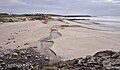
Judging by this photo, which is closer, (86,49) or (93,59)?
(93,59)

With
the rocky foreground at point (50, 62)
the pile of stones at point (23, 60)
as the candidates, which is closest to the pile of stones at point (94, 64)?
the rocky foreground at point (50, 62)

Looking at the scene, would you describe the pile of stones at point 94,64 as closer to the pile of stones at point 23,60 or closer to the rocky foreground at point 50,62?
the rocky foreground at point 50,62

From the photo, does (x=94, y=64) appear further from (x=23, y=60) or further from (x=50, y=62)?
(x=23, y=60)

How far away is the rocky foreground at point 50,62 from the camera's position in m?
11.0

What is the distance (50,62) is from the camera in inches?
558

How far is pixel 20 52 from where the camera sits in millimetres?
16953

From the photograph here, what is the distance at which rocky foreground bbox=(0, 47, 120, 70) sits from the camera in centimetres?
1101

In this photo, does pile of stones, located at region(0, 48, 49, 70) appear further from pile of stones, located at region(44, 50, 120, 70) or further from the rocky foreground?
pile of stones, located at region(44, 50, 120, 70)

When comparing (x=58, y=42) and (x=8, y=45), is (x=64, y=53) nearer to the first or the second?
(x=58, y=42)

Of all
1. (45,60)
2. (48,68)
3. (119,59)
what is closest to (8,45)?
(45,60)

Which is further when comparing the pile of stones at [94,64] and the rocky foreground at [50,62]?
the rocky foreground at [50,62]

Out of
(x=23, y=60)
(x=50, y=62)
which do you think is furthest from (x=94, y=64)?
(x=23, y=60)

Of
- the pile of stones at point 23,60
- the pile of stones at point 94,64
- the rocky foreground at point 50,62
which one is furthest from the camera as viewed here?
the pile of stones at point 23,60

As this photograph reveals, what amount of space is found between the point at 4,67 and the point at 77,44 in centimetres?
759
